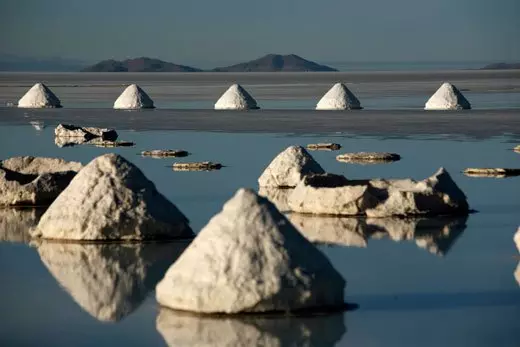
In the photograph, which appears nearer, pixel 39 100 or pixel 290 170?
pixel 290 170

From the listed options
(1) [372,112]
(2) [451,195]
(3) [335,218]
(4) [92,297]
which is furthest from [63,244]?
(1) [372,112]

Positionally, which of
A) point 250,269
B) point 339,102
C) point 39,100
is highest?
point 250,269

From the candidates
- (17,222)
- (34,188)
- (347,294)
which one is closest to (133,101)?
(34,188)

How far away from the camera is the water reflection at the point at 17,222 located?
1396 cm

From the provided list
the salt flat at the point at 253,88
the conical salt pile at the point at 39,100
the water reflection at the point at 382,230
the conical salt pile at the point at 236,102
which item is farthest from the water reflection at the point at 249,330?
the salt flat at the point at 253,88

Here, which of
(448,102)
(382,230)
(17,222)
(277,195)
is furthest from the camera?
Result: (448,102)

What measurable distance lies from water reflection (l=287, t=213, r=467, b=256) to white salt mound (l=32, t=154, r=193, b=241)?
1606 millimetres

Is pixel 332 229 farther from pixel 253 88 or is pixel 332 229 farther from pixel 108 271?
pixel 253 88

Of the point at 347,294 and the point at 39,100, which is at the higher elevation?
the point at 347,294

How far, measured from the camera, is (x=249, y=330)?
9.23 metres

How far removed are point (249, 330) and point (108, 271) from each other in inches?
110

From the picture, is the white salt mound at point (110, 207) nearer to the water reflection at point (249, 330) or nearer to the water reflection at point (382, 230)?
the water reflection at point (382, 230)

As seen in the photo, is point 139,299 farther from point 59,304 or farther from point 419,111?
point 419,111

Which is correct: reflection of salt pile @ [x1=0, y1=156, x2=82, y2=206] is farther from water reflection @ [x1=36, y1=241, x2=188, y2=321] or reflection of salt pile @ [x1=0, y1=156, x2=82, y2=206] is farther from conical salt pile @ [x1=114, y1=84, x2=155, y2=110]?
conical salt pile @ [x1=114, y1=84, x2=155, y2=110]
